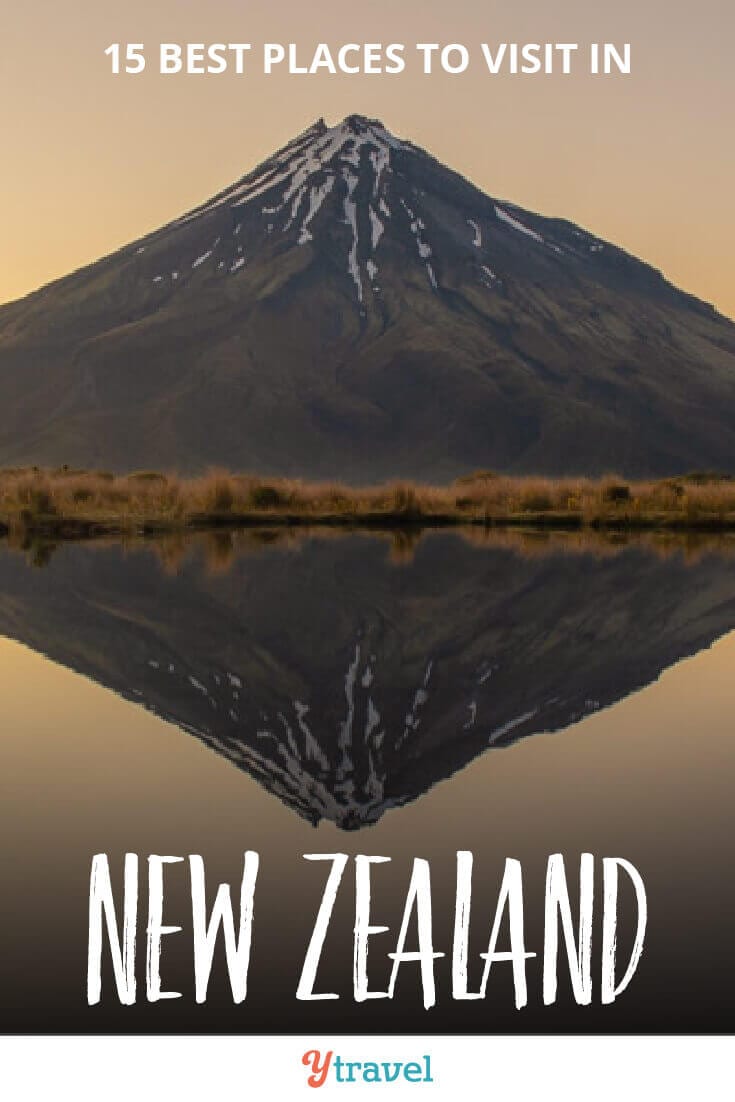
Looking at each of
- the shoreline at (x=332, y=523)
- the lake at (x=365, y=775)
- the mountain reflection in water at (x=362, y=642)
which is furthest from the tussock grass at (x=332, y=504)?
the lake at (x=365, y=775)

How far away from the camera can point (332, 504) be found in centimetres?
4081

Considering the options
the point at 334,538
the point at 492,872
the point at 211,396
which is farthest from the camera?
the point at 211,396

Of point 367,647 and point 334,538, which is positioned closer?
point 367,647

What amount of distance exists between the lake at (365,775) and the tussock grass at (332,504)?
17.4m

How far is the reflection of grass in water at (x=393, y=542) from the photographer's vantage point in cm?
2606

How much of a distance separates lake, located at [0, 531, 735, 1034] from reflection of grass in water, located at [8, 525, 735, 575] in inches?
279

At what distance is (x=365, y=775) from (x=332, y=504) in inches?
1281

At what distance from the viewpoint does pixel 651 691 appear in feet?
38.7

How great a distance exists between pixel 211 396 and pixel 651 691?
181174mm

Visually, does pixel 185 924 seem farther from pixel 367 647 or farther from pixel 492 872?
A: pixel 367 647
